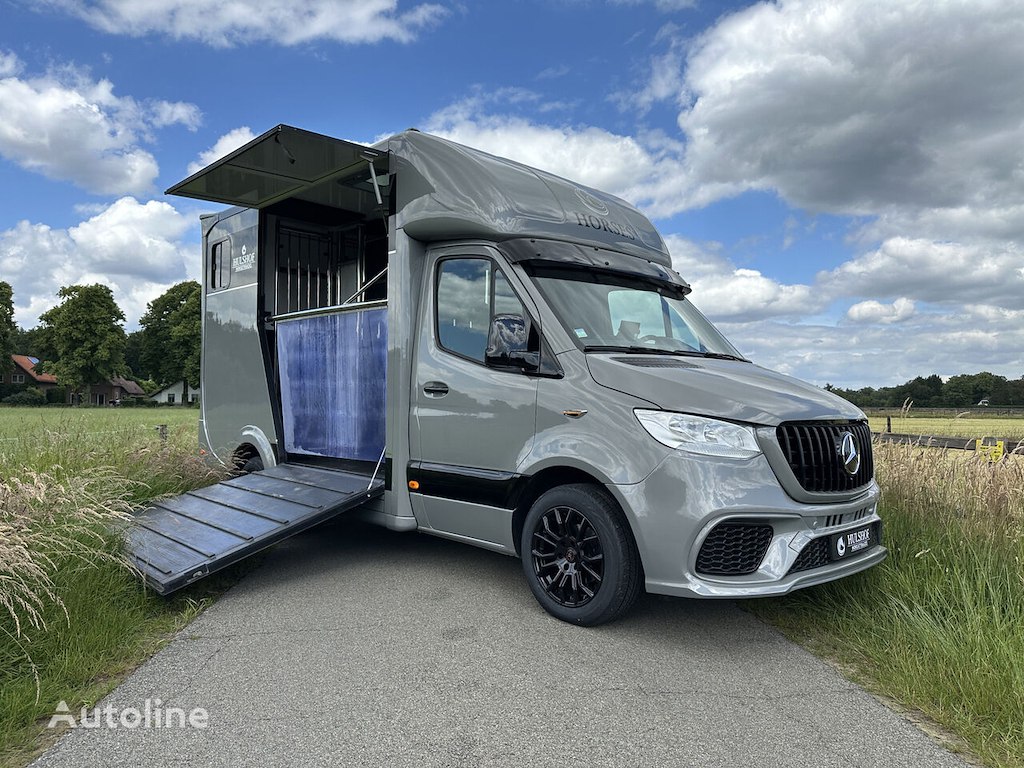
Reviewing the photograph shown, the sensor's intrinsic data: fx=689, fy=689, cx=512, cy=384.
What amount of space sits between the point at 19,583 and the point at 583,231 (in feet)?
13.9

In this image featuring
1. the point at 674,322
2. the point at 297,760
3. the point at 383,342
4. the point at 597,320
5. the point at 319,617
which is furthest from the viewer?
the point at 383,342

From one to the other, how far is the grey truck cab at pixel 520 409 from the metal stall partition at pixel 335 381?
0.08 feet

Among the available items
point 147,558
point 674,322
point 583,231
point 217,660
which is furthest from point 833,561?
point 147,558

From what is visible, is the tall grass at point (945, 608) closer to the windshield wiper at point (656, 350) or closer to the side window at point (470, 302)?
the windshield wiper at point (656, 350)

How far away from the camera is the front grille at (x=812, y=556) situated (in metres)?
3.77

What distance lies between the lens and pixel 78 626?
3.71 m

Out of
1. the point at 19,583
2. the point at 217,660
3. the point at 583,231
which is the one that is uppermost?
the point at 583,231

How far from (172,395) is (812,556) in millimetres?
76440

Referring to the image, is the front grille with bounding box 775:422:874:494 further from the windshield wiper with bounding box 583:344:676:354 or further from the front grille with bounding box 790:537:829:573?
the windshield wiper with bounding box 583:344:676:354

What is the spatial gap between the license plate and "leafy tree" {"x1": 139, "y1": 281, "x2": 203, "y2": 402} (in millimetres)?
59108

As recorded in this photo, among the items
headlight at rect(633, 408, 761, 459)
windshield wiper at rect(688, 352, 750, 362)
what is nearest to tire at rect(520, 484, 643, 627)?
headlight at rect(633, 408, 761, 459)

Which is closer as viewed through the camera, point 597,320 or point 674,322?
point 597,320

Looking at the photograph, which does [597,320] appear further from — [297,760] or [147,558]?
[147,558]

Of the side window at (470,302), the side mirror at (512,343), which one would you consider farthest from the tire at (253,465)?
the side mirror at (512,343)
